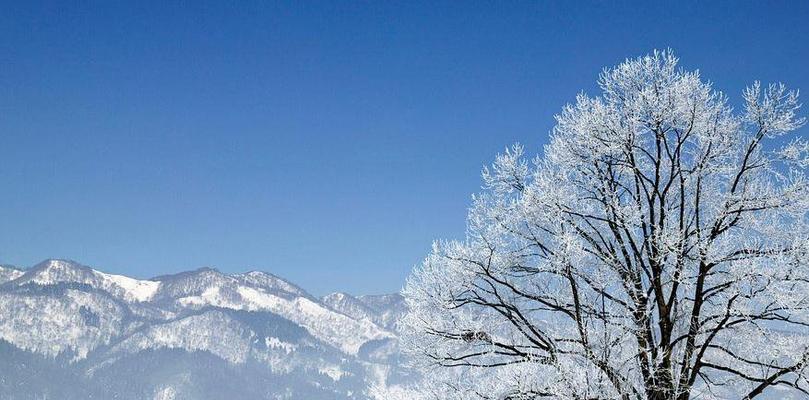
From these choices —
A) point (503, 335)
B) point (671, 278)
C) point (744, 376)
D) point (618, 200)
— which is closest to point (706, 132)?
point (618, 200)

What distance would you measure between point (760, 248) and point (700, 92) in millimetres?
2342

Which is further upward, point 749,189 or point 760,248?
point 749,189

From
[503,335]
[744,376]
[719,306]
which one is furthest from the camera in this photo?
[503,335]

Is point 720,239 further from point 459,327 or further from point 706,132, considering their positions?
point 459,327

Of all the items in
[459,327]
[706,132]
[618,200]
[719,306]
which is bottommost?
[459,327]

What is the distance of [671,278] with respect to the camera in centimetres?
973

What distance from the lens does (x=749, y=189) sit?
33.0 ft

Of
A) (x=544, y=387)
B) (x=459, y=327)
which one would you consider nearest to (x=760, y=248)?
(x=544, y=387)

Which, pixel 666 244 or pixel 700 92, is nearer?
pixel 666 244

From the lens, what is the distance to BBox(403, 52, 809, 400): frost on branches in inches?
381

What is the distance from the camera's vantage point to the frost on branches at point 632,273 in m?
9.67

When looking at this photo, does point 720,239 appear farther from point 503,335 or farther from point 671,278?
point 503,335

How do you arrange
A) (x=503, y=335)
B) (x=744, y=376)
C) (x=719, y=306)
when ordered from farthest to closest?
1. (x=503, y=335)
2. (x=719, y=306)
3. (x=744, y=376)

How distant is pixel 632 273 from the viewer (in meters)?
10.4
